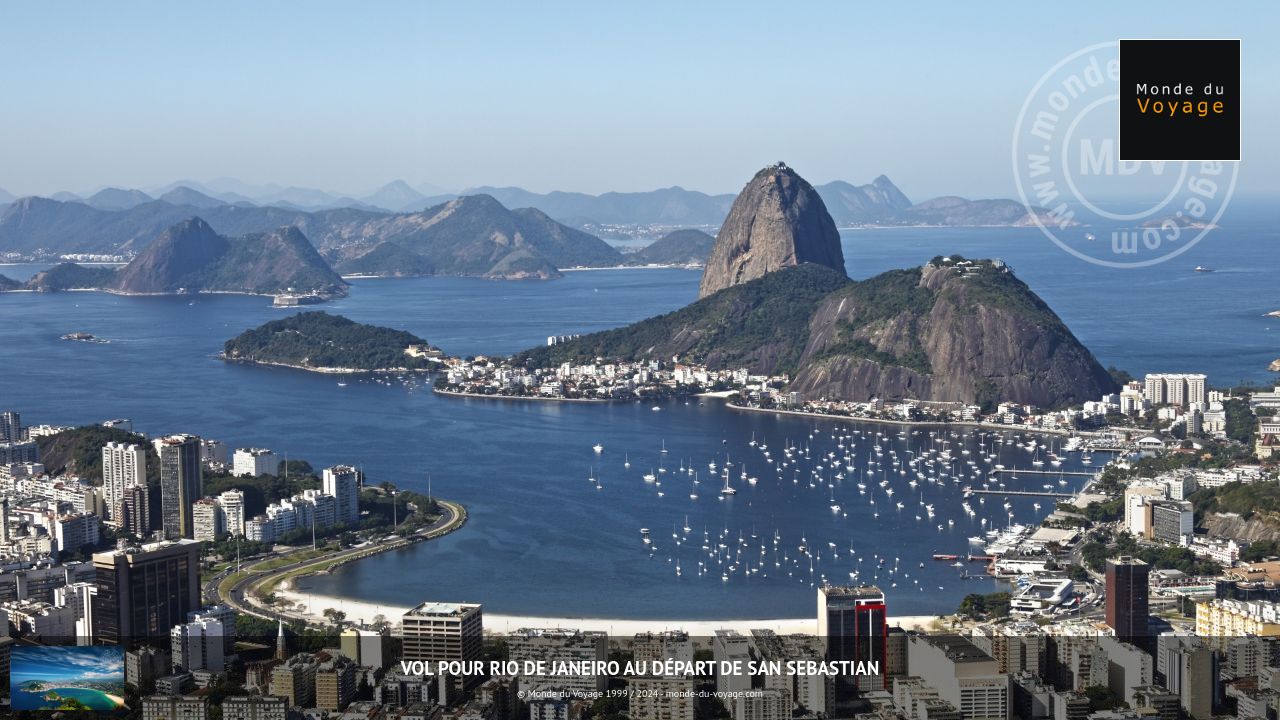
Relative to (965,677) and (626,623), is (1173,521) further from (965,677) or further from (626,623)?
(965,677)

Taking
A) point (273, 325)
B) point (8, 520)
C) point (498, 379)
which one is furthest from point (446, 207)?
point (8, 520)

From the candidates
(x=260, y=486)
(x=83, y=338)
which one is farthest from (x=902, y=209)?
(x=260, y=486)

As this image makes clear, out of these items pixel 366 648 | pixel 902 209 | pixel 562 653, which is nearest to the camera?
pixel 562 653

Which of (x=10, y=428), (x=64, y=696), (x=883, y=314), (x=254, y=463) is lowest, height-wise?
(x=64, y=696)

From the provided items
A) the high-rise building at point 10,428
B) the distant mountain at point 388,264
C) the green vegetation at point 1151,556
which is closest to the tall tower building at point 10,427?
the high-rise building at point 10,428

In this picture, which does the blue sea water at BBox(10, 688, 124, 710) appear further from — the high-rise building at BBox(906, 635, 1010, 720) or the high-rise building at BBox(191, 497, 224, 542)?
the high-rise building at BBox(191, 497, 224, 542)

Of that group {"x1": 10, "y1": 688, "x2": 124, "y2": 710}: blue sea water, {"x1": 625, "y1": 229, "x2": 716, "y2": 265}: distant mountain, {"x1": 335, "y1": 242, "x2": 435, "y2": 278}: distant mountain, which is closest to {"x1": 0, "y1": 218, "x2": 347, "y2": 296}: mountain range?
{"x1": 335, "y1": 242, "x2": 435, "y2": 278}: distant mountain

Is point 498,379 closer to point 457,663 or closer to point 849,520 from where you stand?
point 849,520
